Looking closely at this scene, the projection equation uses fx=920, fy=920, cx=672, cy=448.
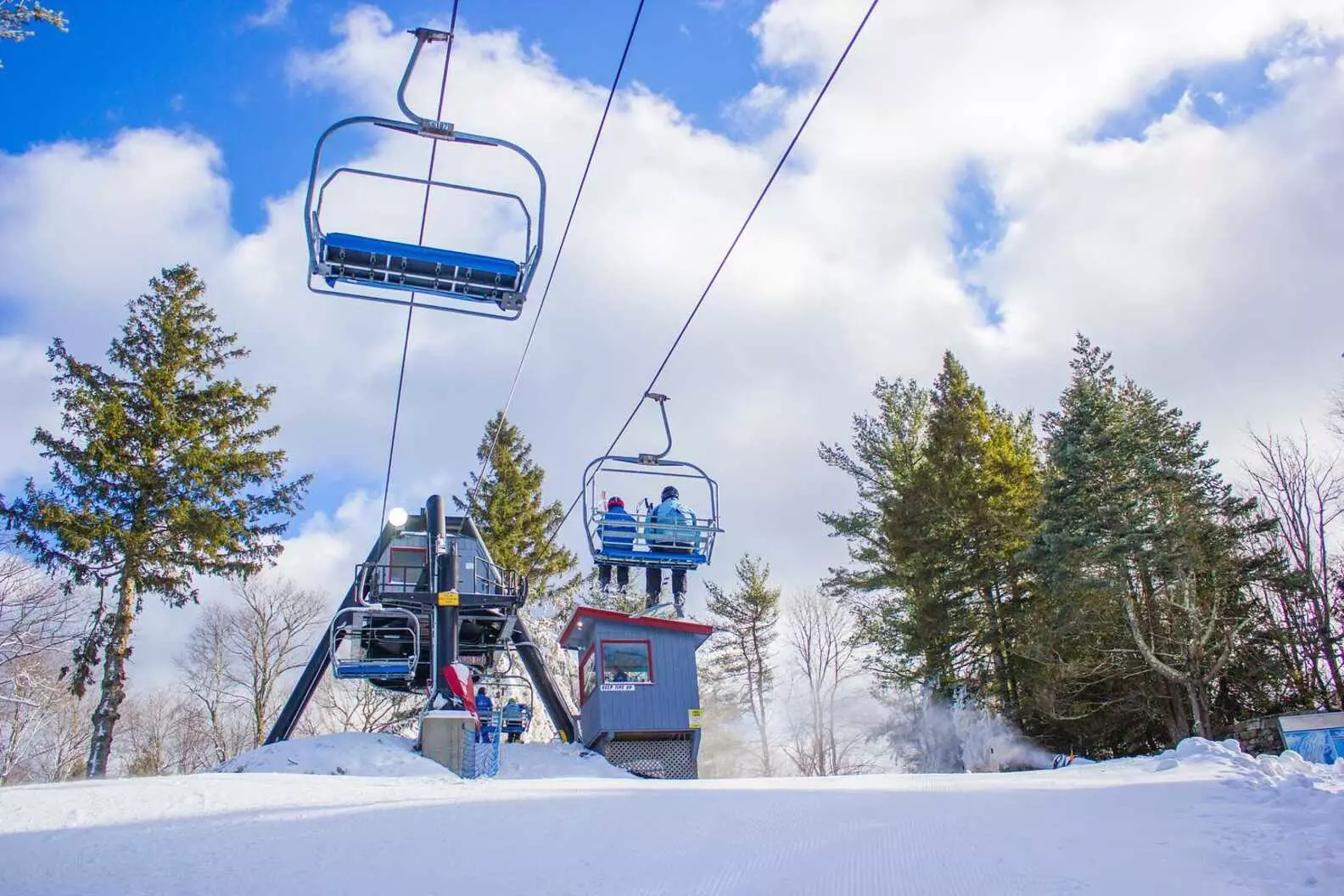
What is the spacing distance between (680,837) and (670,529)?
7457 mm

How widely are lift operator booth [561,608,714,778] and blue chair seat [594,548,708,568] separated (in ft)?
17.4

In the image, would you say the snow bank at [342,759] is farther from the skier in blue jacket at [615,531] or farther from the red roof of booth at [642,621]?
the red roof of booth at [642,621]

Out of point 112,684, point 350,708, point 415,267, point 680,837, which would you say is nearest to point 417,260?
point 415,267

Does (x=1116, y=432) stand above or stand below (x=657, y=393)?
above

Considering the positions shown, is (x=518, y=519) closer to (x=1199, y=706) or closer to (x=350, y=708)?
(x=350, y=708)

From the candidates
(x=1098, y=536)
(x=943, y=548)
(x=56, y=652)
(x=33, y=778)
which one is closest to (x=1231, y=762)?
(x=1098, y=536)

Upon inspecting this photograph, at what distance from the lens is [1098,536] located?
23.6 meters

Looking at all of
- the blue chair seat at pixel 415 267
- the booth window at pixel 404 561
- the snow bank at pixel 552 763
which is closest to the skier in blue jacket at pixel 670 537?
the snow bank at pixel 552 763

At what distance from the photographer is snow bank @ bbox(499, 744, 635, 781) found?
51.5 ft

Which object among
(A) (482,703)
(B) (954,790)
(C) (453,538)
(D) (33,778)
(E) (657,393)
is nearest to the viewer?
(B) (954,790)

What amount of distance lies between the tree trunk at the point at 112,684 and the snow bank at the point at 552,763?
31.7 feet

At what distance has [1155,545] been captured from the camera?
23391mm

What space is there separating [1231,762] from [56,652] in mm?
26361

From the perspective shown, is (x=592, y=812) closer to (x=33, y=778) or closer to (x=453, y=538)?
(x=453, y=538)
